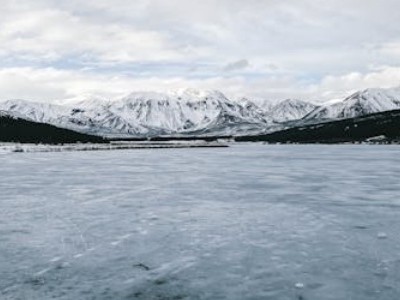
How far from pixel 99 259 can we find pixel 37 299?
Result: 3.82 meters

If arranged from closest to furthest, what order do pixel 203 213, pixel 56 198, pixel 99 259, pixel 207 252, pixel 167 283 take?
pixel 167 283, pixel 99 259, pixel 207 252, pixel 203 213, pixel 56 198

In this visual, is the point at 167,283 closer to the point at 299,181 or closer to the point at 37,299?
the point at 37,299

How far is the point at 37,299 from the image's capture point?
12.4 meters

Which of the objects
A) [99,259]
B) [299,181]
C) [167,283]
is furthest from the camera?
[299,181]

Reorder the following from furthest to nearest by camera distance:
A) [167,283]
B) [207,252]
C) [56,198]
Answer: [56,198] → [207,252] → [167,283]

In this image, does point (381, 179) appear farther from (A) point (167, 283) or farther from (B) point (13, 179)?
(A) point (167, 283)

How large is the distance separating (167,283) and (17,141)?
19006 centimetres

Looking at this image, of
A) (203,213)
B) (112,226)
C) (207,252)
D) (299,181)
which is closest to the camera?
(207,252)

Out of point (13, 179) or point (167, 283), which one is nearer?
point (167, 283)

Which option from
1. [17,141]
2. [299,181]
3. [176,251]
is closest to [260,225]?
[176,251]

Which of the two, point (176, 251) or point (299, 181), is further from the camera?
point (299, 181)

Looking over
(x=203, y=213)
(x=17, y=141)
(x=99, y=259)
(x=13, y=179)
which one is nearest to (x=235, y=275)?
(x=99, y=259)

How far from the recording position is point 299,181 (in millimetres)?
42125

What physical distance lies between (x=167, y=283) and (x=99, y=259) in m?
3.15
